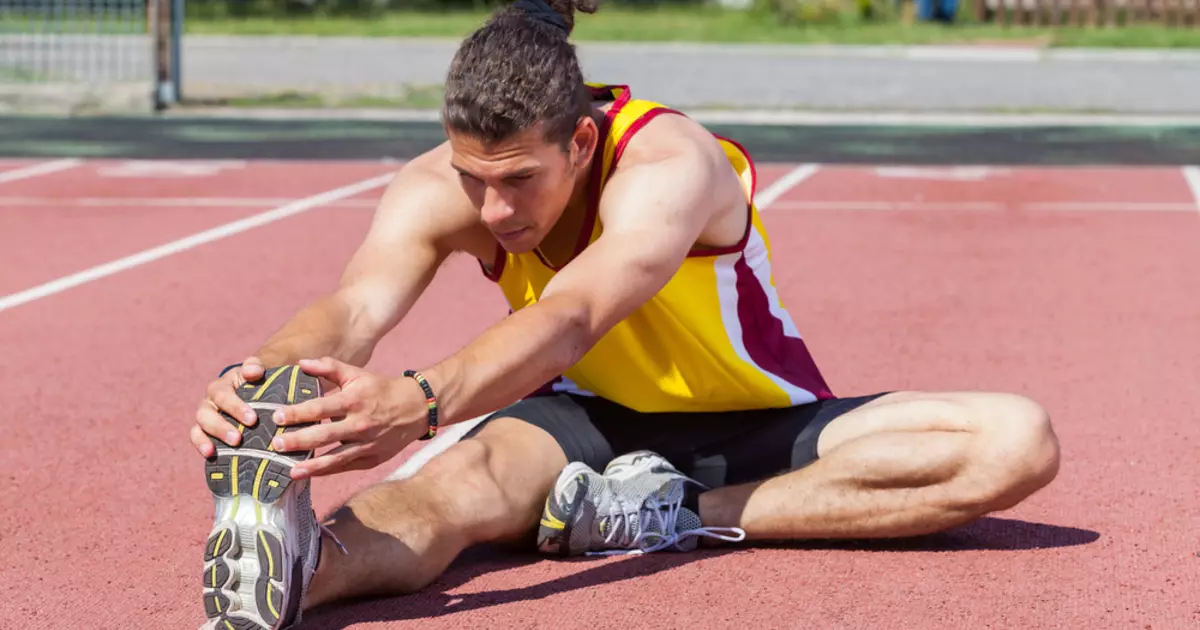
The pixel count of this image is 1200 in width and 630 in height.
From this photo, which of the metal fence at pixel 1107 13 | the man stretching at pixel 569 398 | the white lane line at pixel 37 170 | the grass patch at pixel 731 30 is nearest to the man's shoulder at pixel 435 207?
the man stretching at pixel 569 398

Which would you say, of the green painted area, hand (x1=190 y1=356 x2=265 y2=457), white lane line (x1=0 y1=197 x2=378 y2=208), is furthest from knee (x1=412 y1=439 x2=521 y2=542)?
the green painted area

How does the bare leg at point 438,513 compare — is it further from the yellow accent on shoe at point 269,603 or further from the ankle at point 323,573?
the yellow accent on shoe at point 269,603

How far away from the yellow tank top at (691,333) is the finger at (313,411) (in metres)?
1.03

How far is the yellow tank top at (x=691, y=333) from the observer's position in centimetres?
429

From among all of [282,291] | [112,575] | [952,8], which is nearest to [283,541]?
[112,575]

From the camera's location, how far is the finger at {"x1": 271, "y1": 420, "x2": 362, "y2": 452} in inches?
130

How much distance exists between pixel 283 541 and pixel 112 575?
947 mm

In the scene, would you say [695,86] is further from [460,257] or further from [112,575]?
[112,575]

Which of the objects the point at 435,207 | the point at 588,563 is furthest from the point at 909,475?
the point at 435,207

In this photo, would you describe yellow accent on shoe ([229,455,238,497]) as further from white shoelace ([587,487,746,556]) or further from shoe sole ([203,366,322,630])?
white shoelace ([587,487,746,556])

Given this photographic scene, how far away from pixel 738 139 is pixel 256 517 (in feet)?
36.7

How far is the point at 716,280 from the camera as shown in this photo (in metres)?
4.36

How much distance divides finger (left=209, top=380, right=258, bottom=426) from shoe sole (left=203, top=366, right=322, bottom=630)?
2 cm

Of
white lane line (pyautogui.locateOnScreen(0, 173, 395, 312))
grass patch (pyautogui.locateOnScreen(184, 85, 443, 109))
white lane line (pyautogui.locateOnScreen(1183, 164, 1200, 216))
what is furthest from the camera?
grass patch (pyautogui.locateOnScreen(184, 85, 443, 109))
